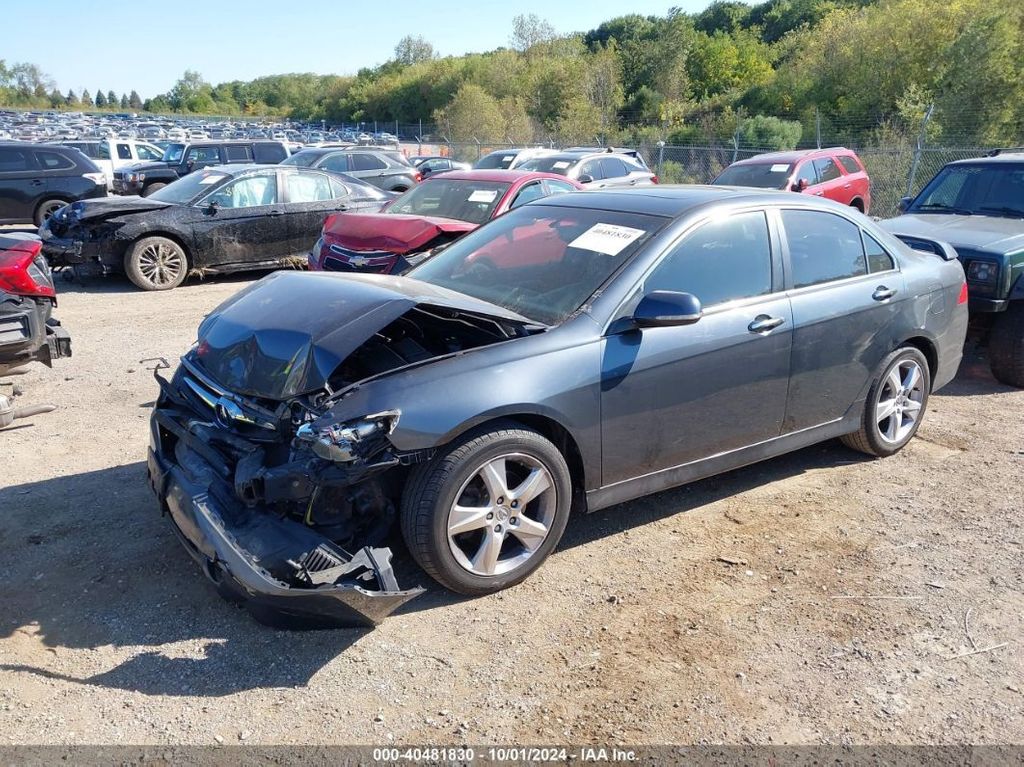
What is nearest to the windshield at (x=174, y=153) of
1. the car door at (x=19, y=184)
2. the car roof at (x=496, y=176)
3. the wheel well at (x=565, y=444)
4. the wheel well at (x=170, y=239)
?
the car door at (x=19, y=184)

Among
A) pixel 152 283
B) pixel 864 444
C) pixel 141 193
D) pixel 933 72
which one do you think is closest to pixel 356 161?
pixel 141 193

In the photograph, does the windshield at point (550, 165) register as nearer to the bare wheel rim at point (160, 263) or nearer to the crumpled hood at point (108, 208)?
the bare wheel rim at point (160, 263)

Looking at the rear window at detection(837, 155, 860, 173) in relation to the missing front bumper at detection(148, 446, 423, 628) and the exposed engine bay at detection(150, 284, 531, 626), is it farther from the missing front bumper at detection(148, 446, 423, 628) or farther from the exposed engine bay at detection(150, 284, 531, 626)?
the missing front bumper at detection(148, 446, 423, 628)

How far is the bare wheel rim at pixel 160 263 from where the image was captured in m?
10.4

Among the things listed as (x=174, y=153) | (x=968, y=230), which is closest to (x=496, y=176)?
(x=968, y=230)

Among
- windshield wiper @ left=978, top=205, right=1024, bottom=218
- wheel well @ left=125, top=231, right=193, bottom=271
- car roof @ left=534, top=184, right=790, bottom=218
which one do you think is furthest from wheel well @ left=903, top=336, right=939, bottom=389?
wheel well @ left=125, top=231, right=193, bottom=271

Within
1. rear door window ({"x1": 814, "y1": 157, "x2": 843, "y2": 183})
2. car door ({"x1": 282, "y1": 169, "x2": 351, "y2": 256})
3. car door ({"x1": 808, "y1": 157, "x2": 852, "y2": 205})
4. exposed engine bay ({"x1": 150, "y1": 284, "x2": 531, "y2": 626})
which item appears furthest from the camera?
rear door window ({"x1": 814, "y1": 157, "x2": 843, "y2": 183})

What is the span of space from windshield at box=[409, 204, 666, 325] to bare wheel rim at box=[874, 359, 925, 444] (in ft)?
6.65

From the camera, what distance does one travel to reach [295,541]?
3.05 m

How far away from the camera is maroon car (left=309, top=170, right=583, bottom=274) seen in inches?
306

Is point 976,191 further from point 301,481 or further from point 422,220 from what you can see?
point 301,481

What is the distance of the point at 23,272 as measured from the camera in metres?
5.61

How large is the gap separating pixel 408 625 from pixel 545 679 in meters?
0.65

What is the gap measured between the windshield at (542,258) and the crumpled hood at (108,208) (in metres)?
7.19
